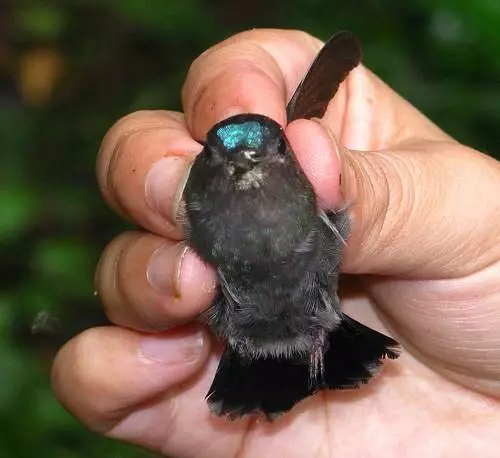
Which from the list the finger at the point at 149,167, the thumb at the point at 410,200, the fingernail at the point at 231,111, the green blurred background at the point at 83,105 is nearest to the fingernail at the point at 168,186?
the finger at the point at 149,167

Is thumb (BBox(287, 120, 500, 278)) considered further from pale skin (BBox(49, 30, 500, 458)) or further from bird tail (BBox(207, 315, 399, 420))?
bird tail (BBox(207, 315, 399, 420))

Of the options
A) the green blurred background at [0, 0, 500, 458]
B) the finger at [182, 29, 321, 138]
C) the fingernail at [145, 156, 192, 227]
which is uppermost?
the finger at [182, 29, 321, 138]

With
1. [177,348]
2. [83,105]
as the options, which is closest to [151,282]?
[177,348]

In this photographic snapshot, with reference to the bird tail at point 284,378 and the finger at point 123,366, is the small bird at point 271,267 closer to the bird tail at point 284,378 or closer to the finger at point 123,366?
the bird tail at point 284,378

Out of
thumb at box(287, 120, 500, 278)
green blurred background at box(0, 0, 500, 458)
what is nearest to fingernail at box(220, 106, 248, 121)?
thumb at box(287, 120, 500, 278)

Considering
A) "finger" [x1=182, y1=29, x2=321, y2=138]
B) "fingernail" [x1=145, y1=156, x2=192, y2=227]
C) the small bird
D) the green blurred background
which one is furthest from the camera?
the green blurred background
